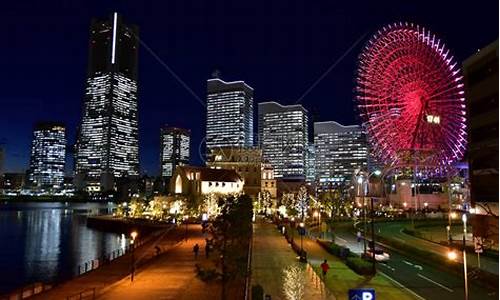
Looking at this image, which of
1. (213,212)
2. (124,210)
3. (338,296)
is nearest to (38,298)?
(338,296)

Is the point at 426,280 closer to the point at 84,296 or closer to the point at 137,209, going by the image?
the point at 84,296

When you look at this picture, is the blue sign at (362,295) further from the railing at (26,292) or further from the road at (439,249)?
the railing at (26,292)

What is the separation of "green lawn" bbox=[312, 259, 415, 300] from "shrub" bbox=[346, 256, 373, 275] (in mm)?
411

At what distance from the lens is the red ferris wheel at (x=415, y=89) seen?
59.2 metres

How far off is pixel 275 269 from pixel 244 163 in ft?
350

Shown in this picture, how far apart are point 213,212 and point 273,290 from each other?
77.2m

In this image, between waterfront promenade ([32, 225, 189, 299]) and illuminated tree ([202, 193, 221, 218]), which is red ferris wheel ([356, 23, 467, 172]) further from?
illuminated tree ([202, 193, 221, 218])

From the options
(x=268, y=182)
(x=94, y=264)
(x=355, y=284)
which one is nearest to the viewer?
(x=355, y=284)

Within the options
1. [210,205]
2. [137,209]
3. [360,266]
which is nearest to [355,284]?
[360,266]

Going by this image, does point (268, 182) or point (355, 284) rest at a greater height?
point (268, 182)

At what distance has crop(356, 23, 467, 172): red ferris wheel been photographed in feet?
194

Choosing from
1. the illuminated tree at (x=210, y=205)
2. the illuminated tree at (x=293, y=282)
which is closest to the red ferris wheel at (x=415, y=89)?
the illuminated tree at (x=293, y=282)

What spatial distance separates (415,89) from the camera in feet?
195

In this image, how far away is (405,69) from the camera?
59906 mm
